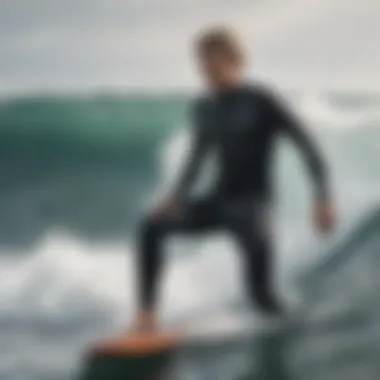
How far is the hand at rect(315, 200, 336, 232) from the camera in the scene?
1226 millimetres

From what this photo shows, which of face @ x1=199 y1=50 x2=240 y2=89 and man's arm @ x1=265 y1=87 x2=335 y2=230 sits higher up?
face @ x1=199 y1=50 x2=240 y2=89

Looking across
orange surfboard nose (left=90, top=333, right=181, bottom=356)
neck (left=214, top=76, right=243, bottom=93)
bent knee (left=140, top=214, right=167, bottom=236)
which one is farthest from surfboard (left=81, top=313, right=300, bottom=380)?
neck (left=214, top=76, right=243, bottom=93)

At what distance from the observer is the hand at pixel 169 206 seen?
1237 millimetres

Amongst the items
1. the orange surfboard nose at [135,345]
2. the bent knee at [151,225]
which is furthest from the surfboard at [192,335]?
the bent knee at [151,225]

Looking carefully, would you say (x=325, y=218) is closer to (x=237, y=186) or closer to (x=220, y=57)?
(x=237, y=186)

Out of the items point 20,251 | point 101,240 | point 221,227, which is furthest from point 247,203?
point 20,251

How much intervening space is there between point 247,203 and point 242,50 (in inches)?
7.9

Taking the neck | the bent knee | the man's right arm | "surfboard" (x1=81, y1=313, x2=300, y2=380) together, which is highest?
the neck

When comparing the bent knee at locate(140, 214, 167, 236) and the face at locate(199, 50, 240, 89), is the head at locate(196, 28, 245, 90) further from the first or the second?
the bent knee at locate(140, 214, 167, 236)

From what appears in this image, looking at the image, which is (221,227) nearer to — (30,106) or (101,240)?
(101,240)

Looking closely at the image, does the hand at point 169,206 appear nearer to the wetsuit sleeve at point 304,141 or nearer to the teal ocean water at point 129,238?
the teal ocean water at point 129,238

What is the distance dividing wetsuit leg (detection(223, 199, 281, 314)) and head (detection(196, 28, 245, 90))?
6.3 inches

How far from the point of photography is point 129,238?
48.5 inches

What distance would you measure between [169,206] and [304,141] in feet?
0.63
